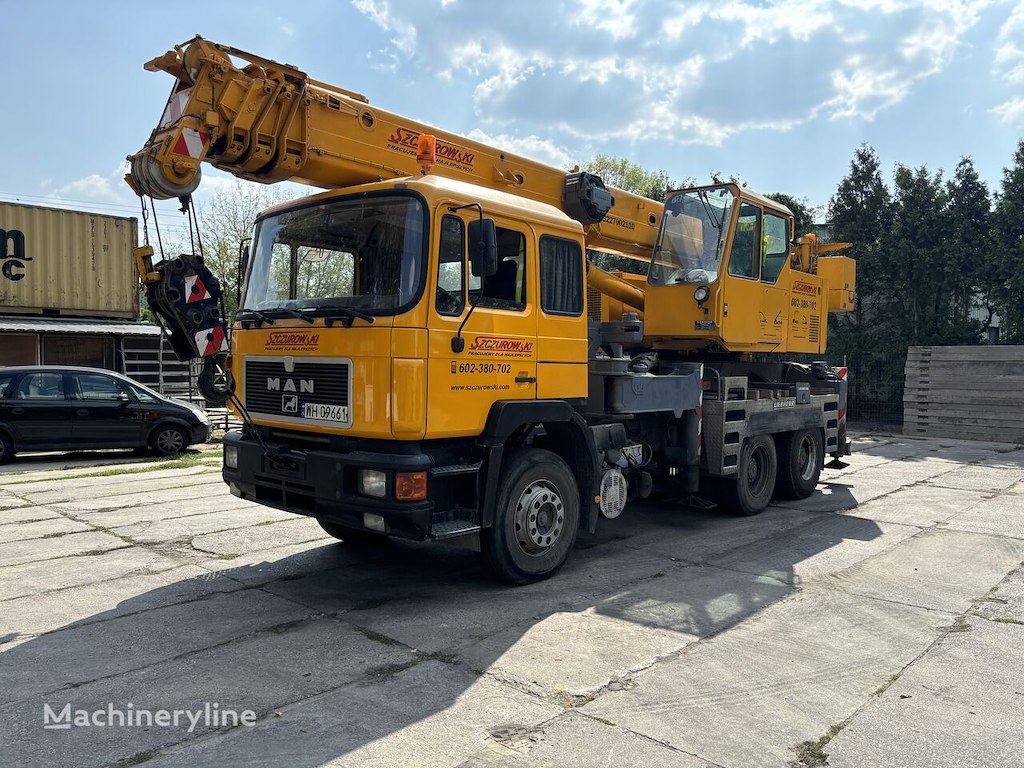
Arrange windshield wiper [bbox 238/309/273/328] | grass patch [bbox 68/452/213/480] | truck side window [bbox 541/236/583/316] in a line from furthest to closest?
1. grass patch [bbox 68/452/213/480]
2. truck side window [bbox 541/236/583/316]
3. windshield wiper [bbox 238/309/273/328]

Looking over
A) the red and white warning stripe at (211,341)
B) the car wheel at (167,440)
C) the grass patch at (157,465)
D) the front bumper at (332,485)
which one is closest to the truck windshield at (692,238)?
the front bumper at (332,485)

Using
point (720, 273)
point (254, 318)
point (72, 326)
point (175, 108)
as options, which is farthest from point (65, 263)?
point (720, 273)

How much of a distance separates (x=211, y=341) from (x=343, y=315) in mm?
1236

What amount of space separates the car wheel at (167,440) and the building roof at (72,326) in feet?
23.7

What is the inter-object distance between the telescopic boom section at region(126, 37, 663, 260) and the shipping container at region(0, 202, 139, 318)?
14.5m

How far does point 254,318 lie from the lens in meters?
5.79

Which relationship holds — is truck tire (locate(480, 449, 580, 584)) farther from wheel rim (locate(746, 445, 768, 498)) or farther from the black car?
the black car

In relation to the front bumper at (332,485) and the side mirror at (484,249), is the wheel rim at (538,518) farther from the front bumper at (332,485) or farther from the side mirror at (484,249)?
the side mirror at (484,249)

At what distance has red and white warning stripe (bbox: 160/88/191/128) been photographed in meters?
5.54

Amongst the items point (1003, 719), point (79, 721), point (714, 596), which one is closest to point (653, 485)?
point (714, 596)

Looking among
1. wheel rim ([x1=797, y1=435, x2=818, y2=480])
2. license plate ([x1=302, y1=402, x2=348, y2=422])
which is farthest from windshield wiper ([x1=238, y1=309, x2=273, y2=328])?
wheel rim ([x1=797, y1=435, x2=818, y2=480])

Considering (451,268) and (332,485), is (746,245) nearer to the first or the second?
(451,268)

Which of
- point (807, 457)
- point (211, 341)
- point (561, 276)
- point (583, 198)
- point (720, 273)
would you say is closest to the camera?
point (211, 341)

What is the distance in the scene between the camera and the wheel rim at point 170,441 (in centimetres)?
1299
